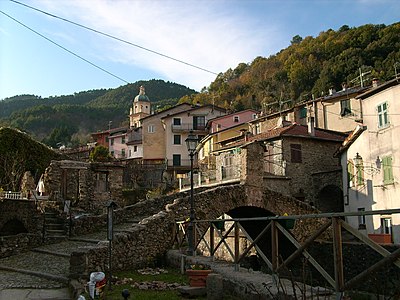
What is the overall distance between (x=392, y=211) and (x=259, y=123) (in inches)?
1479

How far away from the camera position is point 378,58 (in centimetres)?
5416

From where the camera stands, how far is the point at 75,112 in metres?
99.6

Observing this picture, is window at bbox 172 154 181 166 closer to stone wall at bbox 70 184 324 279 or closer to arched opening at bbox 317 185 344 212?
arched opening at bbox 317 185 344 212

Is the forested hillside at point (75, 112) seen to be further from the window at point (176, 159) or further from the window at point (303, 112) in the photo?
the window at point (303, 112)

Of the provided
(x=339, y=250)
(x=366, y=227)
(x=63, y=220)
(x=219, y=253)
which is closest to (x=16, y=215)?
(x=63, y=220)

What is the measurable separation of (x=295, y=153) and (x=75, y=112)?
264 feet

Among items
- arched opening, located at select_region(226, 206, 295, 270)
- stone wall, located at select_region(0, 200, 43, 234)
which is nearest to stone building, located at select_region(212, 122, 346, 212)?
arched opening, located at select_region(226, 206, 295, 270)

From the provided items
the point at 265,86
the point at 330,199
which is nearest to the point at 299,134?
the point at 330,199

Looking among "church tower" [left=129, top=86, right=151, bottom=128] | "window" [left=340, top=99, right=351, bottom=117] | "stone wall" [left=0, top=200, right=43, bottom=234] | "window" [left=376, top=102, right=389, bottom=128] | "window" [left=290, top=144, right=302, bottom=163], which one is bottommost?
"stone wall" [left=0, top=200, right=43, bottom=234]

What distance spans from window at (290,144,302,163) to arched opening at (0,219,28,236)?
55.7ft

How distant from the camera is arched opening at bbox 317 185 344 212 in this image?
28.4 m

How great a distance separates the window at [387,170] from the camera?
70.2 feet

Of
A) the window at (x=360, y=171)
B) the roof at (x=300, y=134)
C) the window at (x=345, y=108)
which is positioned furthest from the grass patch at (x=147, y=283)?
the window at (x=345, y=108)

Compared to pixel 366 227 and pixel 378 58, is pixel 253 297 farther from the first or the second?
pixel 378 58
